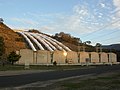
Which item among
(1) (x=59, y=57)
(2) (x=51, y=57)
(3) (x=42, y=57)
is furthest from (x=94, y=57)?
(3) (x=42, y=57)

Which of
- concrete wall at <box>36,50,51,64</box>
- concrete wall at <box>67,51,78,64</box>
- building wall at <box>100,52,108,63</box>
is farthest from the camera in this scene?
building wall at <box>100,52,108,63</box>

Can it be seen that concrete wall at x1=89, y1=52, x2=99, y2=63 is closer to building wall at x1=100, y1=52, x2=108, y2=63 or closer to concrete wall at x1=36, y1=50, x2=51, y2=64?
building wall at x1=100, y1=52, x2=108, y2=63

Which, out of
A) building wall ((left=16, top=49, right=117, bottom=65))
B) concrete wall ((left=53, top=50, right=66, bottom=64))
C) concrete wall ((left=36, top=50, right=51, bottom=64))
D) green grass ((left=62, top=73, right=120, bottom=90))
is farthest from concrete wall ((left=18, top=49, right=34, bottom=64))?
green grass ((left=62, top=73, right=120, bottom=90))

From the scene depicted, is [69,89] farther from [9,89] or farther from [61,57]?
[61,57]

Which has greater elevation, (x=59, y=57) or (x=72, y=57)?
(x=72, y=57)

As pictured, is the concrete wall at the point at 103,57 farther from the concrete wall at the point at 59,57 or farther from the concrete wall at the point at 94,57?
the concrete wall at the point at 59,57

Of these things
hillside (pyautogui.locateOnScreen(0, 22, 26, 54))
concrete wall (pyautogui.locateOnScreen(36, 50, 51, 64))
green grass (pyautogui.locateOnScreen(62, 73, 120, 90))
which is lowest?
green grass (pyautogui.locateOnScreen(62, 73, 120, 90))

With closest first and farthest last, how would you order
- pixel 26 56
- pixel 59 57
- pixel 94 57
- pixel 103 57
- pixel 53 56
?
1. pixel 26 56
2. pixel 53 56
3. pixel 59 57
4. pixel 94 57
5. pixel 103 57

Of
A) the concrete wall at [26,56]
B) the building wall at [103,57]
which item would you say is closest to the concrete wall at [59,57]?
the concrete wall at [26,56]

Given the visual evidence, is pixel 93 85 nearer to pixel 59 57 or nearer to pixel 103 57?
pixel 59 57

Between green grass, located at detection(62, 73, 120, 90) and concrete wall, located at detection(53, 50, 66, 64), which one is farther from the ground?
concrete wall, located at detection(53, 50, 66, 64)

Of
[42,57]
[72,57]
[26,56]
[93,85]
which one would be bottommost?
[93,85]

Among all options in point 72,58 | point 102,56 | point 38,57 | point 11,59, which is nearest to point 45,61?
point 38,57

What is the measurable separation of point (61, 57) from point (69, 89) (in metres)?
94.1
